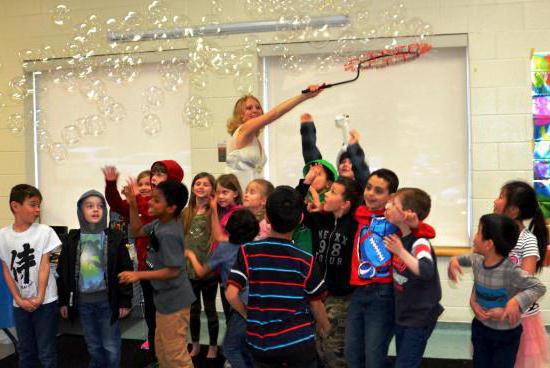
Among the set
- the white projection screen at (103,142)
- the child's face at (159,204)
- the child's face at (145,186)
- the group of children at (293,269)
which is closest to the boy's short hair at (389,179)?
the group of children at (293,269)

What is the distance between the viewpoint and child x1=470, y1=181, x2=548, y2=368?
270cm

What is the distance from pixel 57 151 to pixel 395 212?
11.8 feet

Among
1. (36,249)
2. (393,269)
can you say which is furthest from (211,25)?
(393,269)

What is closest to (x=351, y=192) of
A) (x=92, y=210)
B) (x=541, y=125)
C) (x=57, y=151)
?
(x=92, y=210)

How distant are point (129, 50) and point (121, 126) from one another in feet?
2.39

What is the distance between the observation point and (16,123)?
510 centimetres

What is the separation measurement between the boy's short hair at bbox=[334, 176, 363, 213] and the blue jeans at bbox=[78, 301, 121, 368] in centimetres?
144

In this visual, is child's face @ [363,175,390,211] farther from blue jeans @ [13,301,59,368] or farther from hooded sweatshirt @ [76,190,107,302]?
blue jeans @ [13,301,59,368]

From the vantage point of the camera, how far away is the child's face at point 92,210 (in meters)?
3.20

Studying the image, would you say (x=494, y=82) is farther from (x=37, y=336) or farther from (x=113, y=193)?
(x=37, y=336)

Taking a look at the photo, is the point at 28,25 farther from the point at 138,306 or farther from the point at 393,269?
the point at 393,269

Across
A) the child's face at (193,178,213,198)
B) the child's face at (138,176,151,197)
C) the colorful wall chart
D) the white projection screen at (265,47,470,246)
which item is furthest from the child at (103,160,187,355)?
the colorful wall chart

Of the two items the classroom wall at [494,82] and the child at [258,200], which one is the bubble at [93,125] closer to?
the classroom wall at [494,82]

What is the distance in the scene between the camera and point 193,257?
329 cm
